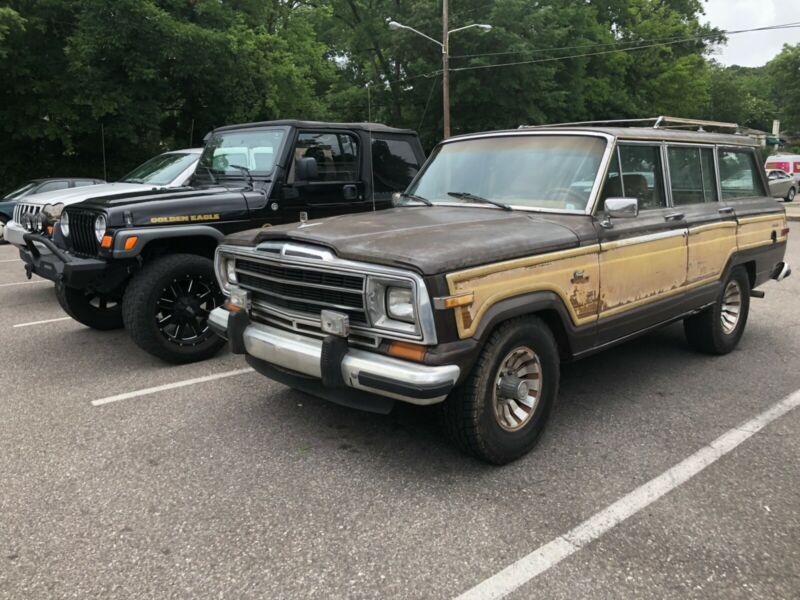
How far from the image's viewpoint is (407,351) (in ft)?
10.2

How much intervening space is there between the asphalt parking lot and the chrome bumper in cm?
58

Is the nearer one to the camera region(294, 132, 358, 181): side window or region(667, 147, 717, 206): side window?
region(667, 147, 717, 206): side window

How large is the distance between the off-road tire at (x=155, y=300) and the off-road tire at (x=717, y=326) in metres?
4.29

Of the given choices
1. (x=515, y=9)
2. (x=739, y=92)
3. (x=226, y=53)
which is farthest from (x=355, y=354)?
(x=739, y=92)

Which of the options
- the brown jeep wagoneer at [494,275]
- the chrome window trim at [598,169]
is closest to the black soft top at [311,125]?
the brown jeep wagoneer at [494,275]

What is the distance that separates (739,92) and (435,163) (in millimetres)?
76180

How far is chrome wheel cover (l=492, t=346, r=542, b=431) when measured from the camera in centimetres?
342

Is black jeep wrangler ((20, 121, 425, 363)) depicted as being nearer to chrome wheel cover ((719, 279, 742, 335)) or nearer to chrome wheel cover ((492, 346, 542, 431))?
chrome wheel cover ((492, 346, 542, 431))

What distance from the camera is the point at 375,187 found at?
691 cm

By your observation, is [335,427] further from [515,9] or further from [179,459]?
[515,9]

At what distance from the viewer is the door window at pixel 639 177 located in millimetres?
4215

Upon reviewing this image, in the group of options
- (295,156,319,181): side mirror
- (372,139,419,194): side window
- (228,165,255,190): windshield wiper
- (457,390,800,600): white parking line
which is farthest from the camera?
(372,139,419,194): side window

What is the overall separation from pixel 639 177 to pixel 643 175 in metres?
0.08

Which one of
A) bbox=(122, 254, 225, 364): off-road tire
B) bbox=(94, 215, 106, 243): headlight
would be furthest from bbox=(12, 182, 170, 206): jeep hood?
bbox=(122, 254, 225, 364): off-road tire
